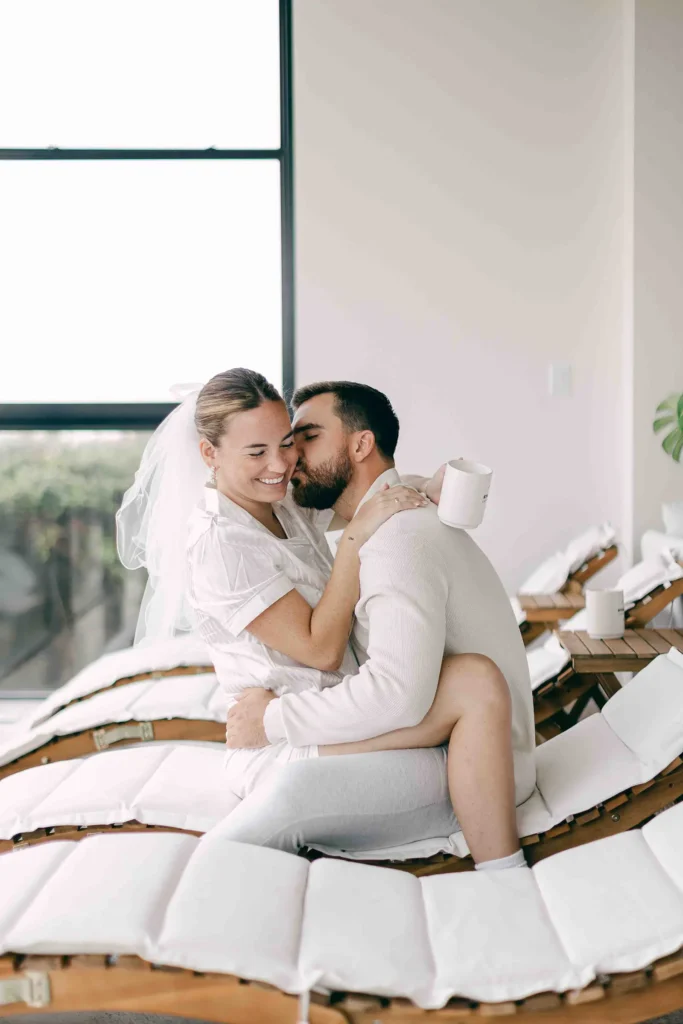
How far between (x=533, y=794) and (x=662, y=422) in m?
2.79

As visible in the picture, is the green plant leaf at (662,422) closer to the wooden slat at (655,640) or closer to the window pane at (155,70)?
the wooden slat at (655,640)

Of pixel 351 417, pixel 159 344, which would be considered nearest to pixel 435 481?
pixel 351 417

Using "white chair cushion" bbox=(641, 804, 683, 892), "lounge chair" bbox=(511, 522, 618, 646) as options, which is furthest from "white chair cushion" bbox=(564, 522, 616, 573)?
"white chair cushion" bbox=(641, 804, 683, 892)

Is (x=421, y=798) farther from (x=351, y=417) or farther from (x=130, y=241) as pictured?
(x=130, y=241)

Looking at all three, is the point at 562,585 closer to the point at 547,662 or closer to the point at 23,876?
the point at 547,662

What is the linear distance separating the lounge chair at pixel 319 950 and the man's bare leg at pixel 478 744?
0.26 m

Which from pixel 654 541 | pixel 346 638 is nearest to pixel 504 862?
pixel 346 638

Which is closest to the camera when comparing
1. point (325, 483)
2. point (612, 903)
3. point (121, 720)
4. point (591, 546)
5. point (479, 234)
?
point (612, 903)

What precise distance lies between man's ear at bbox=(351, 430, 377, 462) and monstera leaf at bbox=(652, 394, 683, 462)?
244 cm

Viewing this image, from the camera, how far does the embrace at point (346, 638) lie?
1834 mm

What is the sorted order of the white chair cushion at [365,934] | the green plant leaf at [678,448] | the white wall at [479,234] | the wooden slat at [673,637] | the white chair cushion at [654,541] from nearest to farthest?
the white chair cushion at [365,934] < the wooden slat at [673,637] < the white chair cushion at [654,541] < the green plant leaf at [678,448] < the white wall at [479,234]

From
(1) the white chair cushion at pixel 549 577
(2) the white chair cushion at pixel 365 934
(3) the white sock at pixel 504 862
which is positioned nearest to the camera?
(2) the white chair cushion at pixel 365 934

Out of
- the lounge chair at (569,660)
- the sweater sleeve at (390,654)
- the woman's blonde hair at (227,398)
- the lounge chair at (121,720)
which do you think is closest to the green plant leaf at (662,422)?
the lounge chair at (569,660)

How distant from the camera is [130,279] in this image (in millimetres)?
4727
